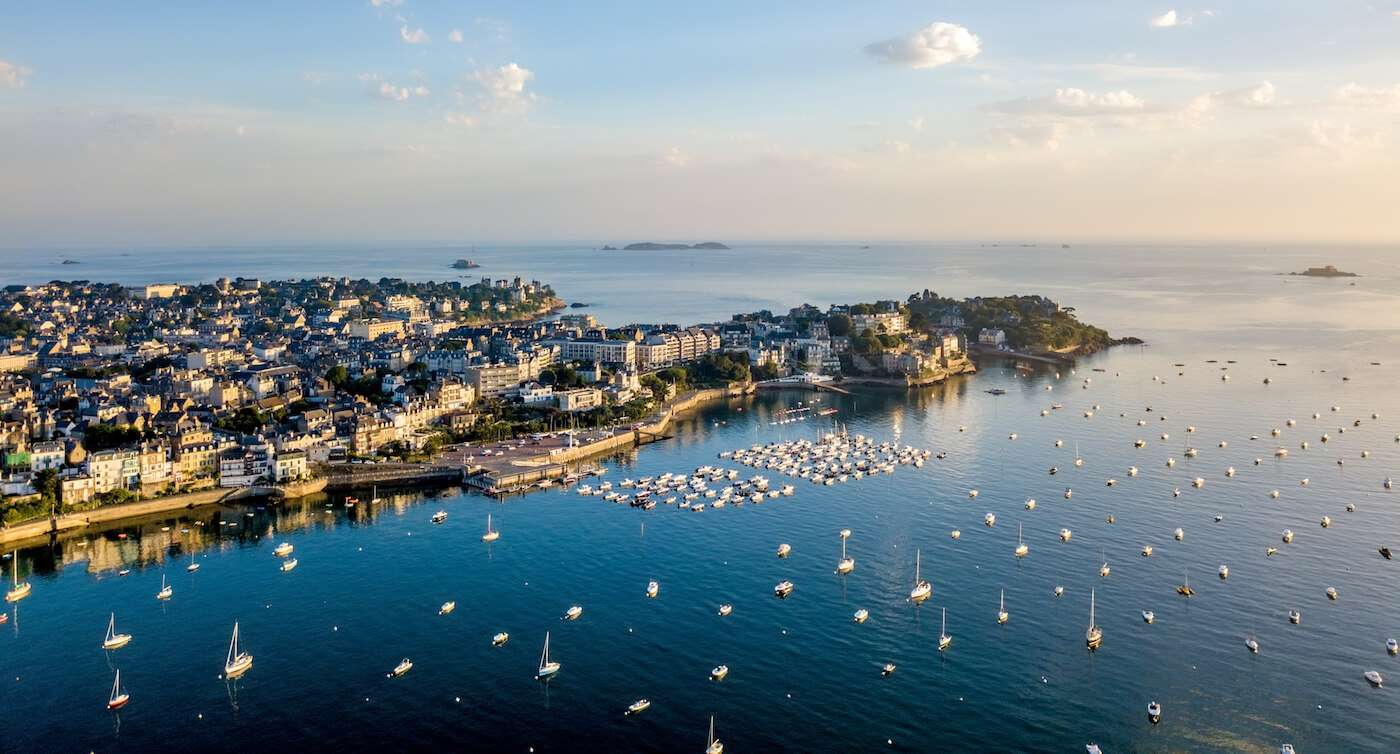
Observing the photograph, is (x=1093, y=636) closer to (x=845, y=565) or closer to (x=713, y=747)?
(x=845, y=565)

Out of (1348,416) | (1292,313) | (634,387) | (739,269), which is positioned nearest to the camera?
(1348,416)

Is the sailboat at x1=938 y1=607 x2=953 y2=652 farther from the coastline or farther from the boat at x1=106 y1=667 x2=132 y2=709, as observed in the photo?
the coastline

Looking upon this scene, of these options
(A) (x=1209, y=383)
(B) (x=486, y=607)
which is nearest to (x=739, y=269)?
(A) (x=1209, y=383)

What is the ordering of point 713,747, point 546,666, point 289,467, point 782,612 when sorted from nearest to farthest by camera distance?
point 713,747
point 546,666
point 782,612
point 289,467

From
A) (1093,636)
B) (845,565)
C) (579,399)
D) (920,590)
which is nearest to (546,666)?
(845,565)

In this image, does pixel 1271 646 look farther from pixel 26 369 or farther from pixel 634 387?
pixel 26 369

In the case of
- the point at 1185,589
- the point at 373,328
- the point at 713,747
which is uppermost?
the point at 373,328

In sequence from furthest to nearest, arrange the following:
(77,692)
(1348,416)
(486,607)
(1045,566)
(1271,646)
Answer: (1348,416)
(1045,566)
(486,607)
(1271,646)
(77,692)
